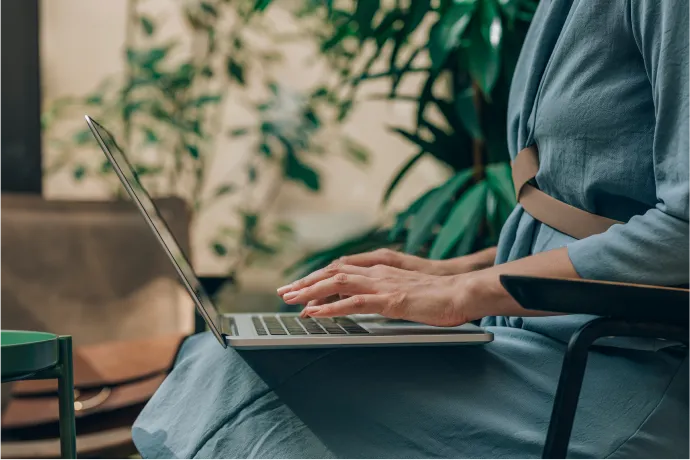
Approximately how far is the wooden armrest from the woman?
100 mm

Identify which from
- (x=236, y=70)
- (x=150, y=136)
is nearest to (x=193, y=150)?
(x=150, y=136)

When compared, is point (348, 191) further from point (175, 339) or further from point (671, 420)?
point (671, 420)

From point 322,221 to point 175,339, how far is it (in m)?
1.11

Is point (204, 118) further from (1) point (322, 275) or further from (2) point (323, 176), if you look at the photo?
(1) point (322, 275)

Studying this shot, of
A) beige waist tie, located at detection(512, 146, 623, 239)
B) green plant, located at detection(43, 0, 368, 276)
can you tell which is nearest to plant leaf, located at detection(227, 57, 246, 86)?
green plant, located at detection(43, 0, 368, 276)

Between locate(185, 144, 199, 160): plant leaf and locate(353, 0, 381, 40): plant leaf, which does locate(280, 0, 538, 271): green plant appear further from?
locate(185, 144, 199, 160): plant leaf

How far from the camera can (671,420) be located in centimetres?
63

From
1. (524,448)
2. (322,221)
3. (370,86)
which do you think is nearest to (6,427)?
(524,448)

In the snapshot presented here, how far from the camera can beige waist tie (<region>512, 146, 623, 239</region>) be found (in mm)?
704

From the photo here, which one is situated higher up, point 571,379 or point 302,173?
point 571,379

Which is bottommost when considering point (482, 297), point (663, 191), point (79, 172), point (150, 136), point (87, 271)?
point (87, 271)

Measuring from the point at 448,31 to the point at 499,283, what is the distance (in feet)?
3.18

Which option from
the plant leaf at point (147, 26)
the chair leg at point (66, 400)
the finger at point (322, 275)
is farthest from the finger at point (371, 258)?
the plant leaf at point (147, 26)

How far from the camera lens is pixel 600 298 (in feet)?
1.62
